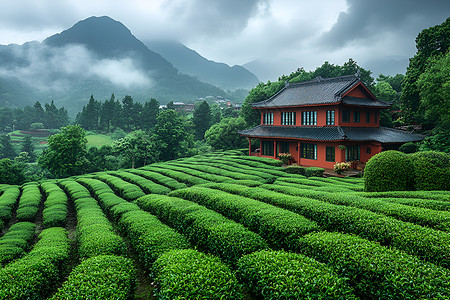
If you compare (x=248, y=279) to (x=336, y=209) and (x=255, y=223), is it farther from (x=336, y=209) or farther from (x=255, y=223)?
(x=336, y=209)

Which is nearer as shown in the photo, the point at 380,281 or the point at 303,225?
the point at 380,281

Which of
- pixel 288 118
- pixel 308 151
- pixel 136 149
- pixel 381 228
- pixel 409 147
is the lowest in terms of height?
pixel 381 228

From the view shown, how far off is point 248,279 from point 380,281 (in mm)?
2765

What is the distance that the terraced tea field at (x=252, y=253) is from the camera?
537 cm

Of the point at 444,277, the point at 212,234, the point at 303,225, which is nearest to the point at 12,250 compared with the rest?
the point at 212,234

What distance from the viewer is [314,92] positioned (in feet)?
97.8

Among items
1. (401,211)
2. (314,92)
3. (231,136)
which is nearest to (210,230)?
(401,211)

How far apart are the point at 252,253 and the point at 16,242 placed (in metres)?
9.73

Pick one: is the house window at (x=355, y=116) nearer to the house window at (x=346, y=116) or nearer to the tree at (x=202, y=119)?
the house window at (x=346, y=116)

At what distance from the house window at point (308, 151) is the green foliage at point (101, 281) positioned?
2289 centimetres

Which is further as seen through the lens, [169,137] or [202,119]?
[202,119]

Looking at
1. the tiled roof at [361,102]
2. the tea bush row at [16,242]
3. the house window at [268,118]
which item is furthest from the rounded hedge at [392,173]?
the house window at [268,118]

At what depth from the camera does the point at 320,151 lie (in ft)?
85.9

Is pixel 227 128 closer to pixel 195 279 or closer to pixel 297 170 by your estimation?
pixel 297 170
